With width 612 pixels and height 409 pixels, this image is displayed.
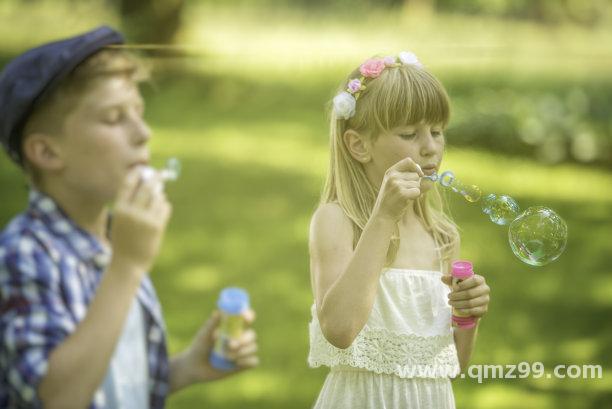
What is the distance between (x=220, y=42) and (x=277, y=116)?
898 millimetres

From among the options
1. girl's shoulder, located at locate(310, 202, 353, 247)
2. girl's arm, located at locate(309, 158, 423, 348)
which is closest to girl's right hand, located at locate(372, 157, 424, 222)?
girl's arm, located at locate(309, 158, 423, 348)

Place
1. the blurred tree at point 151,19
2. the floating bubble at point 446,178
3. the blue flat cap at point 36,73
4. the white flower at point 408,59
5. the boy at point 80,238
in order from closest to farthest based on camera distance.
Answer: the boy at point 80,238, the blue flat cap at point 36,73, the floating bubble at point 446,178, the white flower at point 408,59, the blurred tree at point 151,19

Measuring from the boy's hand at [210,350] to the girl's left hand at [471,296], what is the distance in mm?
371

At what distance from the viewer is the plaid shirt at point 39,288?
1.45 meters

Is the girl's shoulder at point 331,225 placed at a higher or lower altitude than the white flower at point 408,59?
lower

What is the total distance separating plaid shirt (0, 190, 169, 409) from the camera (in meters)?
1.45

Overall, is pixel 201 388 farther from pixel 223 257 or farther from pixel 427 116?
pixel 427 116

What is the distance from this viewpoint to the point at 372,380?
5.91 feet

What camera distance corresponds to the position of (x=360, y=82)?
1.80 meters

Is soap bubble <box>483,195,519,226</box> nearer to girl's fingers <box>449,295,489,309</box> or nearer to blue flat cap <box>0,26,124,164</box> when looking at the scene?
girl's fingers <box>449,295,489,309</box>

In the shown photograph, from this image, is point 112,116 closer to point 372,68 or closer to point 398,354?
point 372,68

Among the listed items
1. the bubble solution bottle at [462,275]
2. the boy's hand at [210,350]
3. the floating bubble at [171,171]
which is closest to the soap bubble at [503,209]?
the bubble solution bottle at [462,275]

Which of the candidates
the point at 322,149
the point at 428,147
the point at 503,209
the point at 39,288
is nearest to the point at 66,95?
the point at 39,288

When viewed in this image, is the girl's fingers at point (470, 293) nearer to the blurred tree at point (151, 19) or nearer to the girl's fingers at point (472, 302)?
the girl's fingers at point (472, 302)
